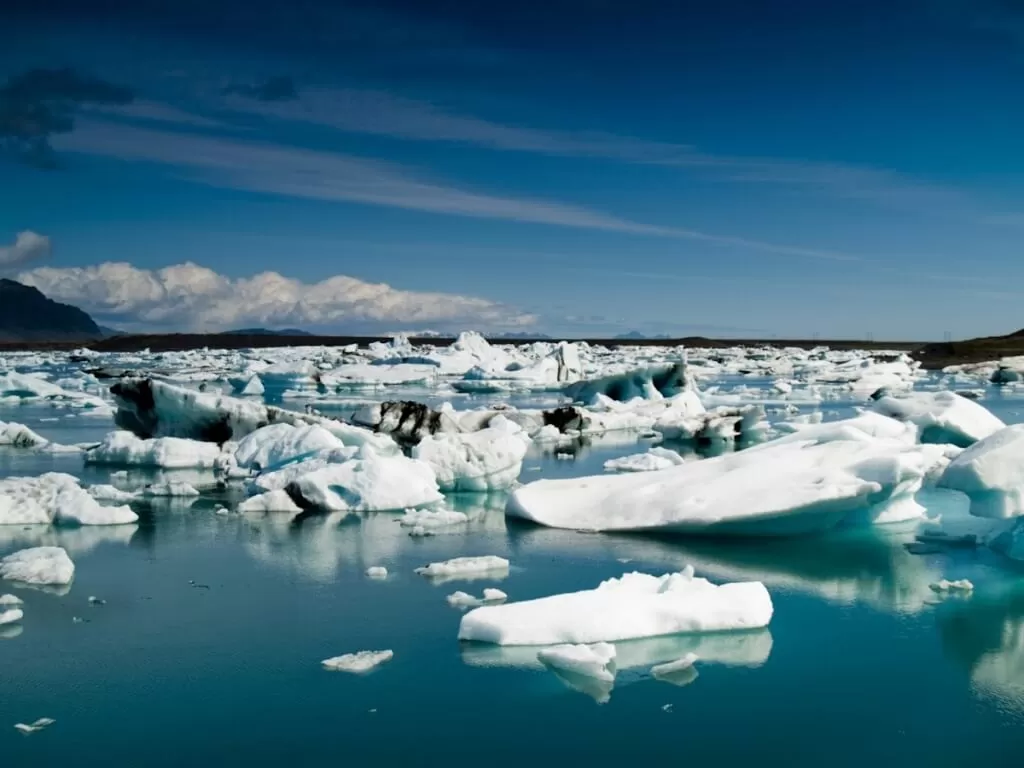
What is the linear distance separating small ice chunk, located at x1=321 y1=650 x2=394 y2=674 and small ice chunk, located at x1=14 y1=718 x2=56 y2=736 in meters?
1.10

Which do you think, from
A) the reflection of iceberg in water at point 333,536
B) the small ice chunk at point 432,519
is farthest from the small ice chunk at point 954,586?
the small ice chunk at point 432,519

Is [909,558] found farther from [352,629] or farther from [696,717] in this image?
[352,629]

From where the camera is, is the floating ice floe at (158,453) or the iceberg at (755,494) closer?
the iceberg at (755,494)

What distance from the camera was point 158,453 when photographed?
11.0 m

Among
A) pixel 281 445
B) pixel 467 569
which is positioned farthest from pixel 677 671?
pixel 281 445

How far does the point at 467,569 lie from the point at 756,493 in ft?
6.98

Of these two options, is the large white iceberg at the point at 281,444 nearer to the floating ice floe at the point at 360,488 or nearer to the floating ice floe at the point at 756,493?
the floating ice floe at the point at 360,488

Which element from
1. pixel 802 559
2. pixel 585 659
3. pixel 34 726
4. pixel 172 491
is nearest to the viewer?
pixel 34 726

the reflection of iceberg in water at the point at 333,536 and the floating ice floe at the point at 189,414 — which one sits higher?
the floating ice floe at the point at 189,414

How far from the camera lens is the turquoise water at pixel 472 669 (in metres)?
3.73

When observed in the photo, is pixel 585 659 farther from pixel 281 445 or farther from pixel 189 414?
pixel 189 414

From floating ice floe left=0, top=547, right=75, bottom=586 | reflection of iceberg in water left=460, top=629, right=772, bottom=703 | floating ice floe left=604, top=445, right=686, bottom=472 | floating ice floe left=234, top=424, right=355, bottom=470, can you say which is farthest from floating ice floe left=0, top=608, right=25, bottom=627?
floating ice floe left=604, top=445, right=686, bottom=472

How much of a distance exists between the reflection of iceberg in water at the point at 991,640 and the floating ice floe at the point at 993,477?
0.67 meters

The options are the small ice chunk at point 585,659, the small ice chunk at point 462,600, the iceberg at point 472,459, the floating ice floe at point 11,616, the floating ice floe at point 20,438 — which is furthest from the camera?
the floating ice floe at point 20,438
